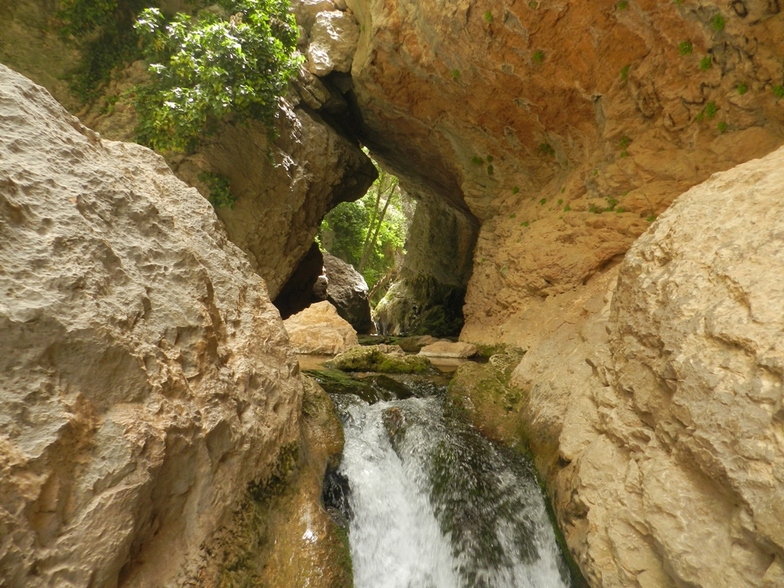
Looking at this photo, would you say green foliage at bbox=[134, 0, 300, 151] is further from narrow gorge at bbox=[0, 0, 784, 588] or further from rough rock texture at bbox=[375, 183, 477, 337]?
rough rock texture at bbox=[375, 183, 477, 337]

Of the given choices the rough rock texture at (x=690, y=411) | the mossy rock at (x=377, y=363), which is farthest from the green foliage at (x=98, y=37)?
the rough rock texture at (x=690, y=411)

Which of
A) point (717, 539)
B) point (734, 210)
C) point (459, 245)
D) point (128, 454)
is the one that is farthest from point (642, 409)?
Result: point (459, 245)

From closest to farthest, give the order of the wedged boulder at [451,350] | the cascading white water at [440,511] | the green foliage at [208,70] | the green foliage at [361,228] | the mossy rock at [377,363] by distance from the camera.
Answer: the cascading white water at [440,511], the mossy rock at [377,363], the green foliage at [208,70], the wedged boulder at [451,350], the green foliage at [361,228]

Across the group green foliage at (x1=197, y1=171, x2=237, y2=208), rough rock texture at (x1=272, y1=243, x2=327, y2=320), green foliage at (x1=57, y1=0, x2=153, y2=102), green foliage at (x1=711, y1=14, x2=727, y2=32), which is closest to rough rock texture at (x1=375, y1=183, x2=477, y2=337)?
rough rock texture at (x1=272, y1=243, x2=327, y2=320)

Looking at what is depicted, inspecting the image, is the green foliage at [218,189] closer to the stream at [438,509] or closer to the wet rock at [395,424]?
the stream at [438,509]

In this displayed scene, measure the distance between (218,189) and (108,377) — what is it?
8.09 m

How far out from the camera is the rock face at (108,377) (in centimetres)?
175

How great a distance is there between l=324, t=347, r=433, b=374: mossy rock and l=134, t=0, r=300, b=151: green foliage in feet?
17.0

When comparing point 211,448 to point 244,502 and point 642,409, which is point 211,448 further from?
point 642,409

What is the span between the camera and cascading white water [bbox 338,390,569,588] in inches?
130

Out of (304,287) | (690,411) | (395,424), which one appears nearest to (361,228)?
(304,287)

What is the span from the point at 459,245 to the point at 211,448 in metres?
13.5

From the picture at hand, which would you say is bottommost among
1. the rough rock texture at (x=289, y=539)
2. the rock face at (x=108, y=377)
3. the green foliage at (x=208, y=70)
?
the rough rock texture at (x=289, y=539)

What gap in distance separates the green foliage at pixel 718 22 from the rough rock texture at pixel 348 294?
13330 mm
